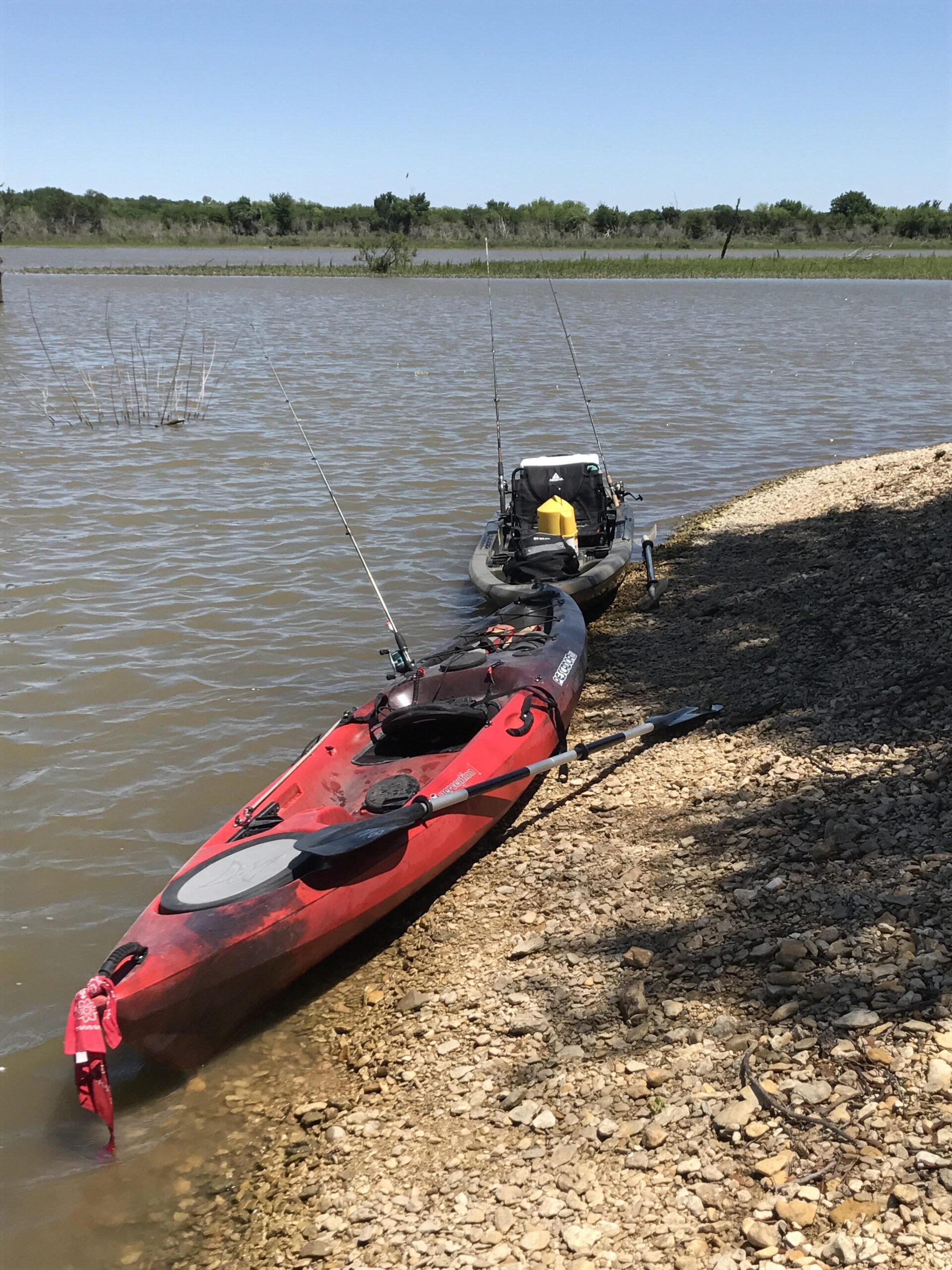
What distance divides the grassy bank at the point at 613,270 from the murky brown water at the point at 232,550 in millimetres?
22356

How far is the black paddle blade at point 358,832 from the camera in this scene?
16.6 ft

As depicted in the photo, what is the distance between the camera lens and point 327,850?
504 centimetres

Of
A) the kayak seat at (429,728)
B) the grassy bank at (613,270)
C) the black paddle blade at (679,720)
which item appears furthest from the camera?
the grassy bank at (613,270)

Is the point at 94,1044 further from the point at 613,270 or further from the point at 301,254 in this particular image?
the point at 301,254

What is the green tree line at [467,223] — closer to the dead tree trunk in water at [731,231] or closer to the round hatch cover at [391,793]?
the dead tree trunk in water at [731,231]

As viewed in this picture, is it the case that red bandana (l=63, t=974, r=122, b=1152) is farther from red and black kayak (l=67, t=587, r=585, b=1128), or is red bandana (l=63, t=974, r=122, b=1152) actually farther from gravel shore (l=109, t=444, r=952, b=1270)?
gravel shore (l=109, t=444, r=952, b=1270)

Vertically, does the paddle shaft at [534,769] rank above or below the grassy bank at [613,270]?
below

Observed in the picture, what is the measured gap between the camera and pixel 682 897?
489cm

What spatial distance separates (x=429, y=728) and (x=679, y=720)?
160 centimetres

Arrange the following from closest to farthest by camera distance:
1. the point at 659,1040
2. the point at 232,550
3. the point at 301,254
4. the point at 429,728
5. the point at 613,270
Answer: the point at 659,1040
the point at 429,728
the point at 232,550
the point at 613,270
the point at 301,254

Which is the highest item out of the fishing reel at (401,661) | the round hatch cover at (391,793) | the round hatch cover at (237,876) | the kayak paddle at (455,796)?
the fishing reel at (401,661)

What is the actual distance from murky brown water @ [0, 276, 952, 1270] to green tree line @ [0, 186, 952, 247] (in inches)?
1799

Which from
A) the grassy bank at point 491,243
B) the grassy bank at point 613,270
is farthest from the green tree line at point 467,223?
the grassy bank at point 613,270

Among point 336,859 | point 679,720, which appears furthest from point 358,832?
point 679,720
